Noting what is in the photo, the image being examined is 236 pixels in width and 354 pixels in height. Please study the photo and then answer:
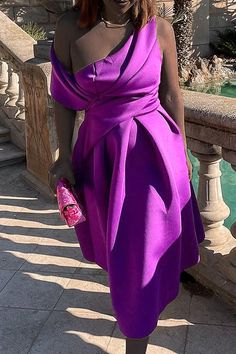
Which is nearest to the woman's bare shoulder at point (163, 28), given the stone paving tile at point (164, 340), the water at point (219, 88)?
the stone paving tile at point (164, 340)

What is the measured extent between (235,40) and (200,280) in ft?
51.8

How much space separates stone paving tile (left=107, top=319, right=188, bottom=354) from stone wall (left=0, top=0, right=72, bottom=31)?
1084cm

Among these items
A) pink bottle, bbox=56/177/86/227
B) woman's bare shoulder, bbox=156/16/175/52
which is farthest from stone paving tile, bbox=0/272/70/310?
woman's bare shoulder, bbox=156/16/175/52

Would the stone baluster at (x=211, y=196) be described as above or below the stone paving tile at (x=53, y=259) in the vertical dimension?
above

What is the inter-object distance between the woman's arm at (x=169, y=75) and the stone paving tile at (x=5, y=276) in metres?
1.64

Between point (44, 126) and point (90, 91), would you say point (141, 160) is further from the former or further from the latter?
point (44, 126)

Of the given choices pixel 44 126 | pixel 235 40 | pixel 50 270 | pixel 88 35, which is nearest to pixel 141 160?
pixel 88 35

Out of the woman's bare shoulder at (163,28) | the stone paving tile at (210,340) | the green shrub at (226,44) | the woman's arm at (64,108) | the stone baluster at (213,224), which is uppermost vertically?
the woman's bare shoulder at (163,28)

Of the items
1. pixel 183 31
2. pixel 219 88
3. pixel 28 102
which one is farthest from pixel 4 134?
pixel 183 31

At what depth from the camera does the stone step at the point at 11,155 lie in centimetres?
552

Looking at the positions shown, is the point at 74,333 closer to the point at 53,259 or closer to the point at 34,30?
the point at 53,259

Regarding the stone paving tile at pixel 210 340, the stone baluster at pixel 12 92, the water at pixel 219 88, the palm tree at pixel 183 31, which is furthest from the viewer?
the palm tree at pixel 183 31

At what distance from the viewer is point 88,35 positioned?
6.62 ft

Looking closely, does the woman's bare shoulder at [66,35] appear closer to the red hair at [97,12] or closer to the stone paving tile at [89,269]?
the red hair at [97,12]
